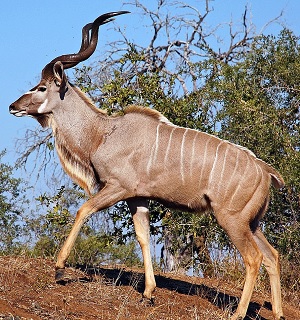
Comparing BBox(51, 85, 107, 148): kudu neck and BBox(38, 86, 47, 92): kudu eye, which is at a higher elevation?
BBox(38, 86, 47, 92): kudu eye

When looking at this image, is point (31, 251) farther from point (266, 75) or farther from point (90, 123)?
point (266, 75)

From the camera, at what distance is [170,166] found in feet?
19.4

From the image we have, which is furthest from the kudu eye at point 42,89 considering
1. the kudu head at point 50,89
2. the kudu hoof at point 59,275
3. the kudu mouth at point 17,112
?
the kudu hoof at point 59,275

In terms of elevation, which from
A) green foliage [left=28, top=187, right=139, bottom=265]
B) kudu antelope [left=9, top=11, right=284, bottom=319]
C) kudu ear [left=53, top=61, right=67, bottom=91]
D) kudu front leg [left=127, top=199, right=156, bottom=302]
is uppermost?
kudu ear [left=53, top=61, right=67, bottom=91]

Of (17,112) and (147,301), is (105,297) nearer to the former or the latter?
(147,301)

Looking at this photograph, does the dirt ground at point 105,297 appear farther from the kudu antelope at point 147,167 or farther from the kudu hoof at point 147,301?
the kudu antelope at point 147,167

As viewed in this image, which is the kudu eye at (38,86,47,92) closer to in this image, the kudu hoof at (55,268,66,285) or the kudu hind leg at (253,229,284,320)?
the kudu hoof at (55,268,66,285)

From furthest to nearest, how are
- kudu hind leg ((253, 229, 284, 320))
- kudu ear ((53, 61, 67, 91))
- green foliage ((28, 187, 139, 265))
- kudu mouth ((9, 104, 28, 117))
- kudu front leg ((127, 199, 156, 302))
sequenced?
green foliage ((28, 187, 139, 265)) → kudu mouth ((9, 104, 28, 117)) → kudu ear ((53, 61, 67, 91)) → kudu front leg ((127, 199, 156, 302)) → kudu hind leg ((253, 229, 284, 320))

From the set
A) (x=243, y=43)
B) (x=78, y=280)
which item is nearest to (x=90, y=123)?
(x=78, y=280)

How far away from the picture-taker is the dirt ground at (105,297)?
487cm

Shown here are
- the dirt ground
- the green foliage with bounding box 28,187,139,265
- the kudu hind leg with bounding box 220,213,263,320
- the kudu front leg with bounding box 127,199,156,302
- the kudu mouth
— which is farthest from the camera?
the green foliage with bounding box 28,187,139,265

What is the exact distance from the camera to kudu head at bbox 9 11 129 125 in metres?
6.34

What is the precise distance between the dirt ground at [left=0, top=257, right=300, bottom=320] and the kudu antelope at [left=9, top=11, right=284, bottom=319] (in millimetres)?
199

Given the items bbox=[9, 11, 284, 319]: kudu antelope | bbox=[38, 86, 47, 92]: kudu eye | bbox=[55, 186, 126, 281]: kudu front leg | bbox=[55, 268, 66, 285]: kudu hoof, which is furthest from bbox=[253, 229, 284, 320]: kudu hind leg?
bbox=[38, 86, 47, 92]: kudu eye
